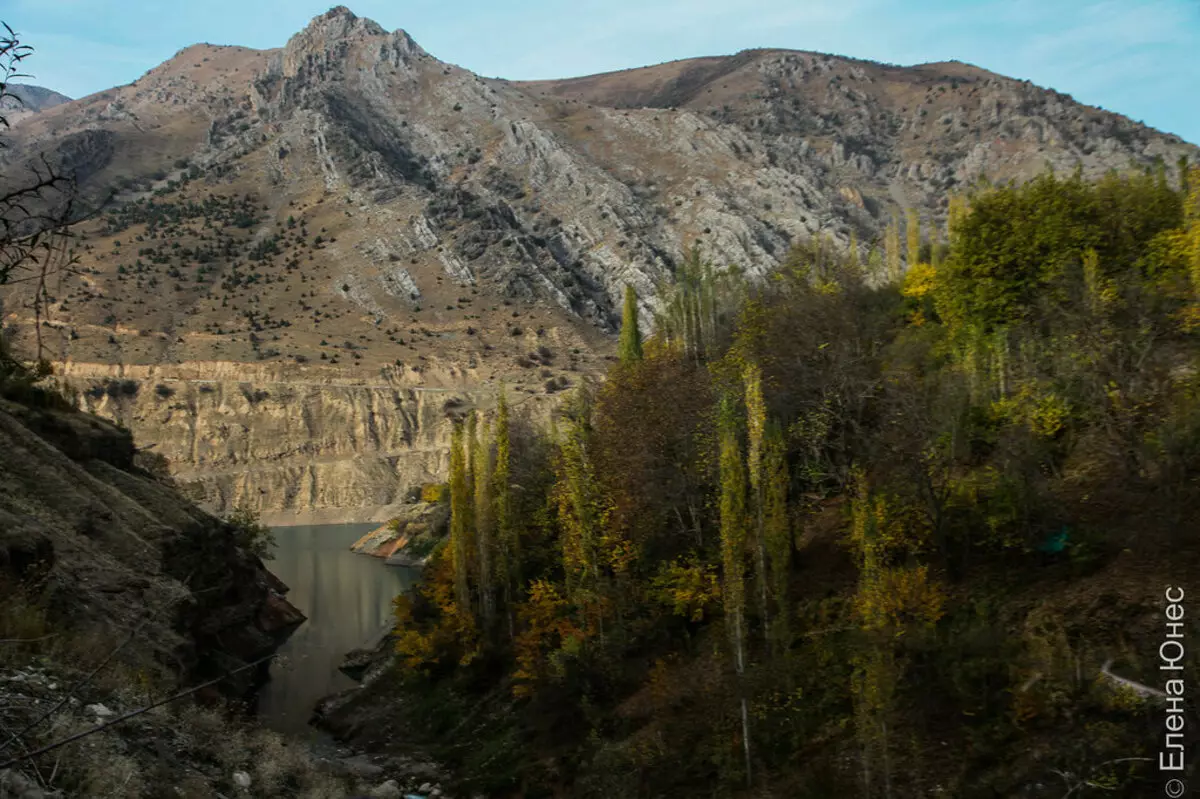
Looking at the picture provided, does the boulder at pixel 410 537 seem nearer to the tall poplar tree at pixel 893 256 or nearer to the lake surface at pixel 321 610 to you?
the lake surface at pixel 321 610

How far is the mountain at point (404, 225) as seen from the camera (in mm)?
102000

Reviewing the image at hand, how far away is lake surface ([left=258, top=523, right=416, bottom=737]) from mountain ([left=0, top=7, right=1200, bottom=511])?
15.2 m

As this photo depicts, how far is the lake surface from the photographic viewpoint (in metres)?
36.5

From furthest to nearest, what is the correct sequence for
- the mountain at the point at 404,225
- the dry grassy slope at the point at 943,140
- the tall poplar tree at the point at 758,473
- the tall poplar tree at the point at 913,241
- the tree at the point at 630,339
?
the dry grassy slope at the point at 943,140 → the mountain at the point at 404,225 → the tree at the point at 630,339 → the tall poplar tree at the point at 913,241 → the tall poplar tree at the point at 758,473

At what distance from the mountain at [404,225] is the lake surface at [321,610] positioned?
50.0ft

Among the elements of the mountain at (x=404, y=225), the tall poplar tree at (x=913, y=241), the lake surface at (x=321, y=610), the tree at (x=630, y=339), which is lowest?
the lake surface at (x=321, y=610)

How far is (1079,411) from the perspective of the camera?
68.4ft

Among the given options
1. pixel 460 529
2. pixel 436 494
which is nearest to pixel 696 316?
pixel 460 529

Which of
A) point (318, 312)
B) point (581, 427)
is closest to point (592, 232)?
point (318, 312)

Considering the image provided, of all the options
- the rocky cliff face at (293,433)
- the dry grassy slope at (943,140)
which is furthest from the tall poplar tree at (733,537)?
the dry grassy slope at (943,140)

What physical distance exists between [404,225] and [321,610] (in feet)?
295

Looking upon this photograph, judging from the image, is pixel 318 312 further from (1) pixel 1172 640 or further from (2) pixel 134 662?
(1) pixel 1172 640

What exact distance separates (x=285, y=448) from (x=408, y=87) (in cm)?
10941

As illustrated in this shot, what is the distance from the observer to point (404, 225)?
434ft
